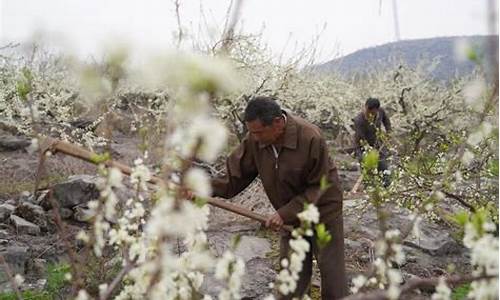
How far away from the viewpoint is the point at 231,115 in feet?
36.6

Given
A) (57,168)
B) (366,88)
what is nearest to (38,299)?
(57,168)

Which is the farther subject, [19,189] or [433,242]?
[19,189]

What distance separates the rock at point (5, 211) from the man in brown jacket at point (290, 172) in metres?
4.06

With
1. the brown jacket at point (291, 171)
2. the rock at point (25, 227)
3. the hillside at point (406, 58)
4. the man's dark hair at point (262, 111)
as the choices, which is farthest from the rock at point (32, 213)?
the hillside at point (406, 58)

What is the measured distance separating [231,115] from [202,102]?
1016cm

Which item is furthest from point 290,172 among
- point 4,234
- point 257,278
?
point 4,234

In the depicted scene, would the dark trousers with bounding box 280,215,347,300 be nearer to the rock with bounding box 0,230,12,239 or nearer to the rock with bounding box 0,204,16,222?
the rock with bounding box 0,230,12,239

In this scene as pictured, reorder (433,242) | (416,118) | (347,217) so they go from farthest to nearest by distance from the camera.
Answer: (416,118), (347,217), (433,242)

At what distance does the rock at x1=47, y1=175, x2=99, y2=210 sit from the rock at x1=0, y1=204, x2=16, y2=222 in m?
0.45

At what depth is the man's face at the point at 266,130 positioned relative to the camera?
380cm

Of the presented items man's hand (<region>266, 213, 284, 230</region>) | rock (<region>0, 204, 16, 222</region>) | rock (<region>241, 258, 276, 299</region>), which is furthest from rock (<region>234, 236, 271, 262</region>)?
rock (<region>0, 204, 16, 222</region>)

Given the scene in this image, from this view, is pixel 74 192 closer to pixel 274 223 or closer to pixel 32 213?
pixel 32 213

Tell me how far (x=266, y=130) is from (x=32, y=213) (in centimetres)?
449

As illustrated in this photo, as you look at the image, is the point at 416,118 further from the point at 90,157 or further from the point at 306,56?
the point at 90,157
